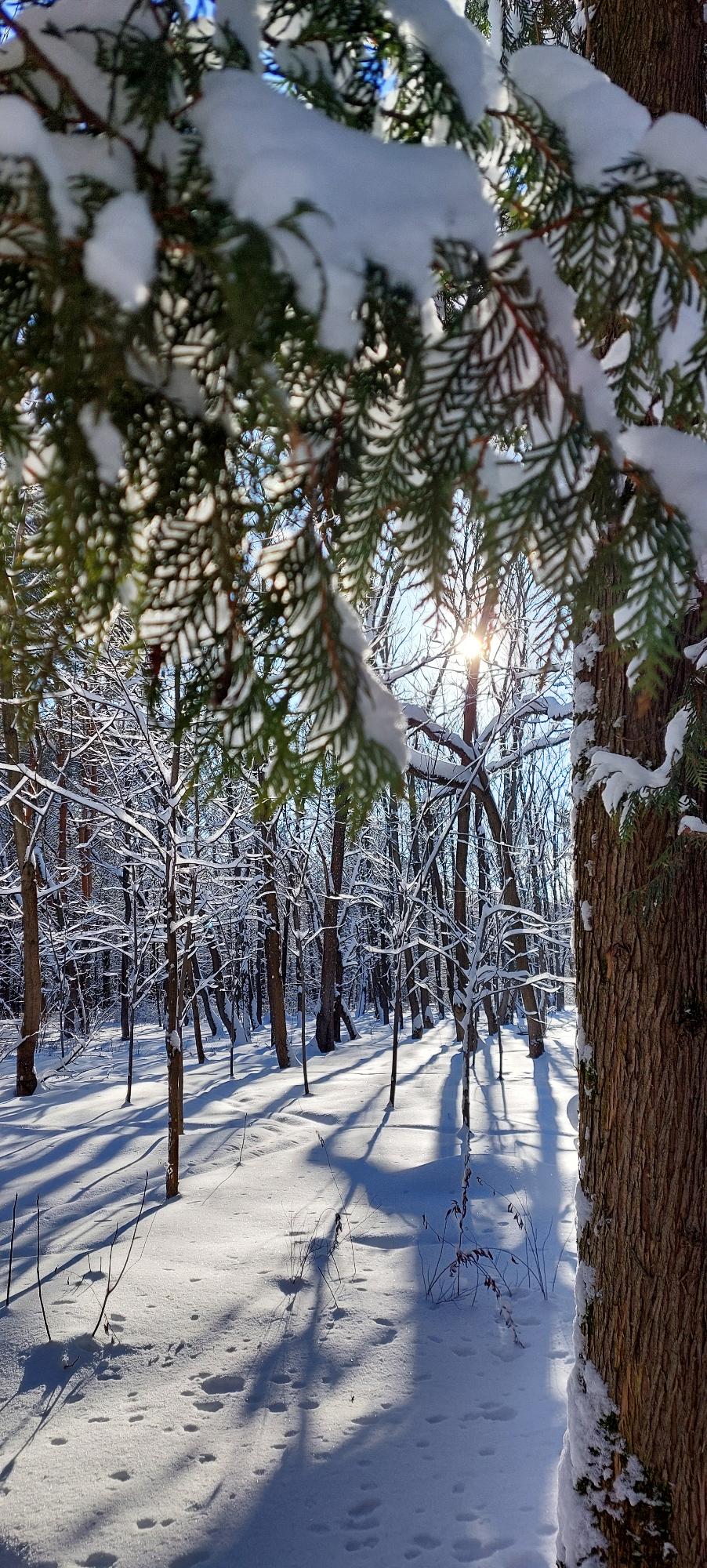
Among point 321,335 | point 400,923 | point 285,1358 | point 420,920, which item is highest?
point 321,335

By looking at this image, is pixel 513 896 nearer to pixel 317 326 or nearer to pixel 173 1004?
pixel 173 1004

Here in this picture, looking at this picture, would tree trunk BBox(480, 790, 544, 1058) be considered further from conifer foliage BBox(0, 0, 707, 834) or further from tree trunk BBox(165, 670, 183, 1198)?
conifer foliage BBox(0, 0, 707, 834)

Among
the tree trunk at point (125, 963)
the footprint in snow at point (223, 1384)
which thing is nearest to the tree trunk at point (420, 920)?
the footprint in snow at point (223, 1384)

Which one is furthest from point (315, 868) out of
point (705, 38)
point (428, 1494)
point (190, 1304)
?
point (705, 38)

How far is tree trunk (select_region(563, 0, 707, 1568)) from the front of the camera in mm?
2107

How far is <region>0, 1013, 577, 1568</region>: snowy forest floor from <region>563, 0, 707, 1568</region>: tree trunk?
1.17 m

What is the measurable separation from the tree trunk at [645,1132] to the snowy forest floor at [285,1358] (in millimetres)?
1166

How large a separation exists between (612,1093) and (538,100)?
2.19 m

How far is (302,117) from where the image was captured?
71cm

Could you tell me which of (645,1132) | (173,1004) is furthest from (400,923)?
(645,1132)

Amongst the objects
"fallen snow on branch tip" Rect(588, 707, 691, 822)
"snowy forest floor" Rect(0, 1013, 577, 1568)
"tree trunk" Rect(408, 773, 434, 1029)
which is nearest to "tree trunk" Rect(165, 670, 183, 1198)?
"snowy forest floor" Rect(0, 1013, 577, 1568)

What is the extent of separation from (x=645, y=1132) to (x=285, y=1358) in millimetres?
2946

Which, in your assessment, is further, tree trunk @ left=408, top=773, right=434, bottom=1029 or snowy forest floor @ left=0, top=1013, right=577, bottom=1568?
tree trunk @ left=408, top=773, right=434, bottom=1029

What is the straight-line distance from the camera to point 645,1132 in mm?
2203
